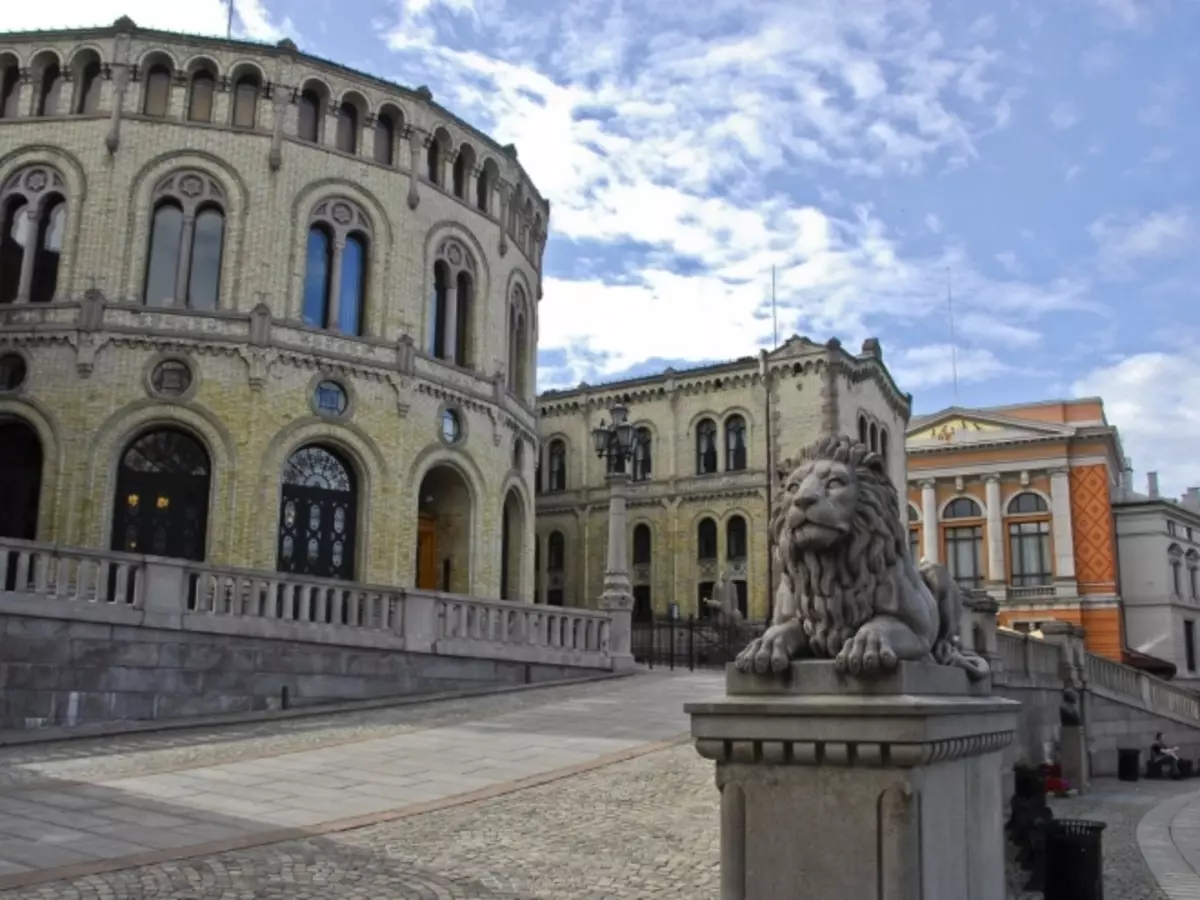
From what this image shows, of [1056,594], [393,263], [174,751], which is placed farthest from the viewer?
[1056,594]

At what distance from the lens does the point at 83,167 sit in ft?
89.3

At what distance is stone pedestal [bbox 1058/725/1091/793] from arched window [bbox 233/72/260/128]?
23.7 m

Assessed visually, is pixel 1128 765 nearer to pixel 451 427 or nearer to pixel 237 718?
pixel 451 427

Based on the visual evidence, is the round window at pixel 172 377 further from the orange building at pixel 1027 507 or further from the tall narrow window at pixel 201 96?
the orange building at pixel 1027 507

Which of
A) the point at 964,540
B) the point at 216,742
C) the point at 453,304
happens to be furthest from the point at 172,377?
the point at 964,540

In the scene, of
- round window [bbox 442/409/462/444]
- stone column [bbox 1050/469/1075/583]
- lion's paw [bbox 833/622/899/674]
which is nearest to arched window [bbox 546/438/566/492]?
round window [bbox 442/409/462/444]

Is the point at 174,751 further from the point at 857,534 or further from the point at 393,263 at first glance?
the point at 393,263

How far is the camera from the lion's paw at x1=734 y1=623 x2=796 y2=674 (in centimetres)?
475

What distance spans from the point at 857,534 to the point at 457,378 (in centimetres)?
2667

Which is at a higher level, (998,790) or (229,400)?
(229,400)

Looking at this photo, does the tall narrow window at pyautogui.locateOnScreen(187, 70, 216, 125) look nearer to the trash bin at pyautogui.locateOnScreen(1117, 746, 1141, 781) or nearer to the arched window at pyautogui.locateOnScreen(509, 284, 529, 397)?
the arched window at pyautogui.locateOnScreen(509, 284, 529, 397)

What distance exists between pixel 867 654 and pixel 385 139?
28.6 metres

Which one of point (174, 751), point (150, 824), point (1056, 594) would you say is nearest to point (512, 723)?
point (174, 751)

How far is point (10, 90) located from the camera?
28.3 metres
